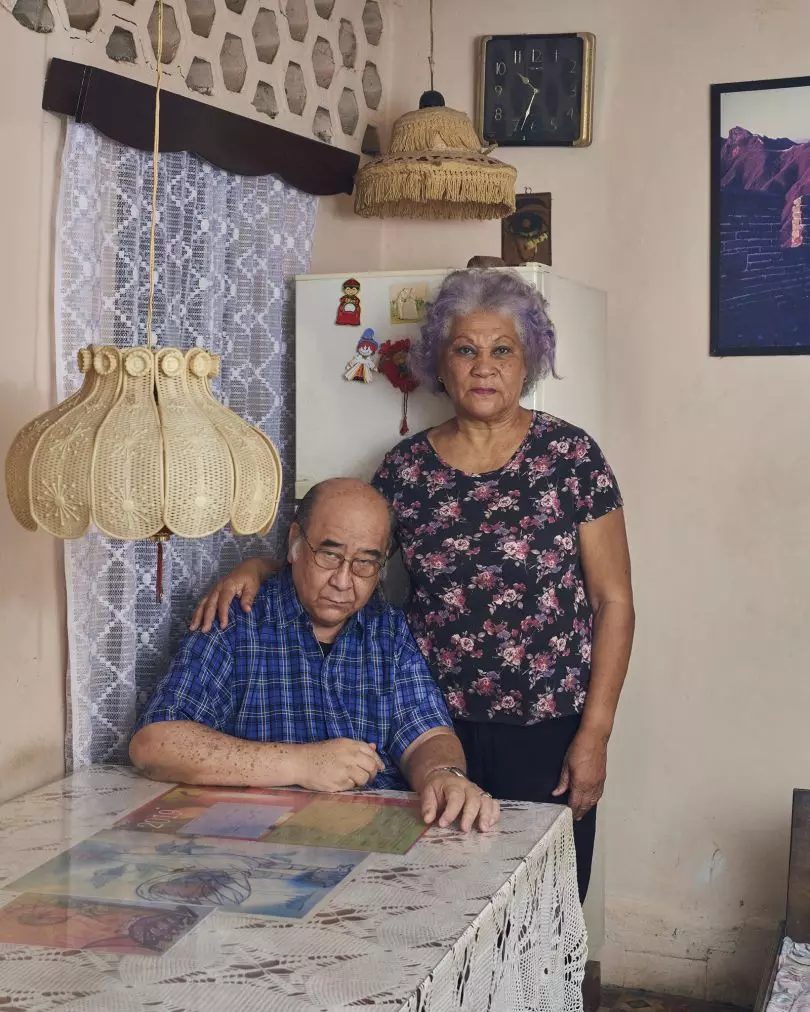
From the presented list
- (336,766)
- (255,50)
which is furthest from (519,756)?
(255,50)

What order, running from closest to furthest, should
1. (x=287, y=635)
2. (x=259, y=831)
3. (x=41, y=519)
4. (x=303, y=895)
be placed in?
(x=303, y=895) < (x=41, y=519) < (x=259, y=831) < (x=287, y=635)

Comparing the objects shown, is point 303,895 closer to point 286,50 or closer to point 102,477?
point 102,477

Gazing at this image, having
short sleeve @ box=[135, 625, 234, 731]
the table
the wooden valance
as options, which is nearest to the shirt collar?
short sleeve @ box=[135, 625, 234, 731]

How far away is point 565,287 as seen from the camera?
2.95 m

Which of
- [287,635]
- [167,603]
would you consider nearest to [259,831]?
[287,635]

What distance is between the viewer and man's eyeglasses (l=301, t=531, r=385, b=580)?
2.39m

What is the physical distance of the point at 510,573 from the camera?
2555 mm

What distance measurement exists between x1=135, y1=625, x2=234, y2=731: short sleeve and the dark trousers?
54 centimetres

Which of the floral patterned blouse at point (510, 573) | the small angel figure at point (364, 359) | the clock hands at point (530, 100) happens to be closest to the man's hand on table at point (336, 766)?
the floral patterned blouse at point (510, 573)

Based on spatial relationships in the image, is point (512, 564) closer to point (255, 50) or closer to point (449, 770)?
point (449, 770)

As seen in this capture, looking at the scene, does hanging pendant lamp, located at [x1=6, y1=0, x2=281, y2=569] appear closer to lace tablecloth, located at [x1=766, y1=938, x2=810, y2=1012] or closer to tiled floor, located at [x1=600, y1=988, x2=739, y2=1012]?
lace tablecloth, located at [x1=766, y1=938, x2=810, y2=1012]

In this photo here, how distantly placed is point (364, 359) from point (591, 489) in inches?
25.9

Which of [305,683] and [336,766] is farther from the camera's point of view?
[305,683]

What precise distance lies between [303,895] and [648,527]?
1841mm
